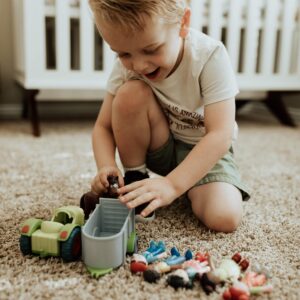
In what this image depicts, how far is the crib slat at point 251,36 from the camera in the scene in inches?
66.5

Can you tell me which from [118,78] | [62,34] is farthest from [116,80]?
[62,34]

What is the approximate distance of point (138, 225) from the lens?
730mm

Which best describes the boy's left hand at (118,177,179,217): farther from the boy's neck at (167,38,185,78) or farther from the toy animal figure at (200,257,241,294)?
the boy's neck at (167,38,185,78)

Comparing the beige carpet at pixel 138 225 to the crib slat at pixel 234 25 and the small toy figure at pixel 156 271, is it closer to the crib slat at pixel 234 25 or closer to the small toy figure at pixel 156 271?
the small toy figure at pixel 156 271

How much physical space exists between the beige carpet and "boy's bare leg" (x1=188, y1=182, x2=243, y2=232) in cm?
2

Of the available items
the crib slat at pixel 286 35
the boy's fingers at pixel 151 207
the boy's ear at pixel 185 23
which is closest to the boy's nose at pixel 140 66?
the boy's ear at pixel 185 23

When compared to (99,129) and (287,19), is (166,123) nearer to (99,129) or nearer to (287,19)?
(99,129)

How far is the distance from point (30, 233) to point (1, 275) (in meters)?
0.07

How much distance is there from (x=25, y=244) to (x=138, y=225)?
0.21m

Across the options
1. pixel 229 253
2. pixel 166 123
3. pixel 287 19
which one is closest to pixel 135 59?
pixel 166 123

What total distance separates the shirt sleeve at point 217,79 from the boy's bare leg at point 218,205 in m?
0.16

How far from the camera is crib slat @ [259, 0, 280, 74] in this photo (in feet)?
5.64

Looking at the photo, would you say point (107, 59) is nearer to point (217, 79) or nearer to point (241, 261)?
point (217, 79)

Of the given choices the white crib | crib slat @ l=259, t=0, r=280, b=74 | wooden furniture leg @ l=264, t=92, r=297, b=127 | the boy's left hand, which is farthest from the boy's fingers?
wooden furniture leg @ l=264, t=92, r=297, b=127
